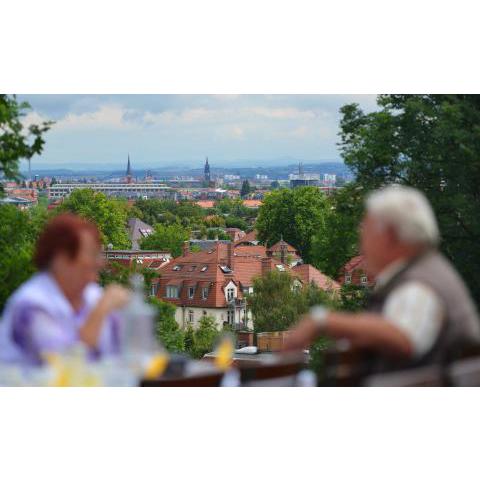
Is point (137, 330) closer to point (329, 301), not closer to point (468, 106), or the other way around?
point (468, 106)

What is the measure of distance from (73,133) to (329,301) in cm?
464

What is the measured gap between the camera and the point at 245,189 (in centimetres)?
953

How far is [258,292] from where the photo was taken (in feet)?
44.6

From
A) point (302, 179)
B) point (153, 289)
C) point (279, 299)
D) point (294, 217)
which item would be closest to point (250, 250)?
point (279, 299)

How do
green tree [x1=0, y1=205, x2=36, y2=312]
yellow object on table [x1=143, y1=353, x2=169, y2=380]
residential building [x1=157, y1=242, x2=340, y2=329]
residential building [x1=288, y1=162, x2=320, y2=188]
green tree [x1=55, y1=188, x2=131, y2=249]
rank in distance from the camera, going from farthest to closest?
residential building [x1=157, y1=242, x2=340, y2=329]
residential building [x1=288, y1=162, x2=320, y2=188]
green tree [x1=55, y1=188, x2=131, y2=249]
green tree [x1=0, y1=205, x2=36, y2=312]
yellow object on table [x1=143, y1=353, x2=169, y2=380]

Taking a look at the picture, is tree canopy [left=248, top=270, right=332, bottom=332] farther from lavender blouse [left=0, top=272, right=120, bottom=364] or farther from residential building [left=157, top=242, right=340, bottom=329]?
lavender blouse [left=0, top=272, right=120, bottom=364]

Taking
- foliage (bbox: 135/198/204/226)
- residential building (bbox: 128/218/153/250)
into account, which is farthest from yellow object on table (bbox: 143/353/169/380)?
residential building (bbox: 128/218/153/250)

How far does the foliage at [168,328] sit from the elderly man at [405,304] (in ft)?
23.7

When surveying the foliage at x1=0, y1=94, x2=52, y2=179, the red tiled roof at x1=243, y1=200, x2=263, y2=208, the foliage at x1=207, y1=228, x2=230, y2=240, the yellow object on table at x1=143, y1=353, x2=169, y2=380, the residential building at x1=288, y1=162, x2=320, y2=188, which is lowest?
the foliage at x1=207, y1=228, x2=230, y2=240

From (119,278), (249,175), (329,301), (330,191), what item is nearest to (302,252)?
(329,301)

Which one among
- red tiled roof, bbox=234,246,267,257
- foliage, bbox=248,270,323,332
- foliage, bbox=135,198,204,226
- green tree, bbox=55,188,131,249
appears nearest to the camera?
green tree, bbox=55,188,131,249

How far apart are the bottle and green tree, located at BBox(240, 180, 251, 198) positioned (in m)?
5.26

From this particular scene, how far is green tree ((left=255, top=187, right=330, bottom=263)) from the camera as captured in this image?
10.6 m

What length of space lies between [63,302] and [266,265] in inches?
337
